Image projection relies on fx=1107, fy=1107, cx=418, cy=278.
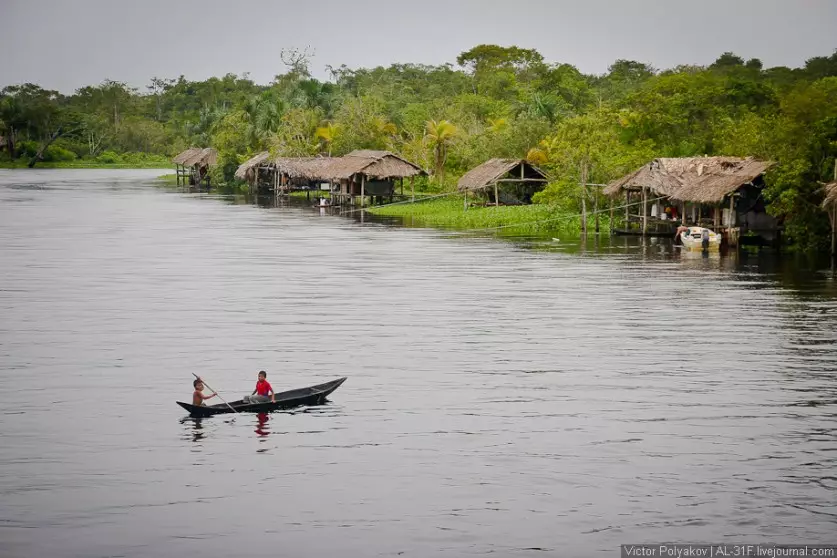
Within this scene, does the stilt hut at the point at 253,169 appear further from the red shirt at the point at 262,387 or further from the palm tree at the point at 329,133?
the red shirt at the point at 262,387

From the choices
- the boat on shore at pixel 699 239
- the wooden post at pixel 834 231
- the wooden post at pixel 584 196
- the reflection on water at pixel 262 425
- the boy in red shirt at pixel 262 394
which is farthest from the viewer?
the wooden post at pixel 584 196

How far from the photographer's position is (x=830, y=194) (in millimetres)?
38438

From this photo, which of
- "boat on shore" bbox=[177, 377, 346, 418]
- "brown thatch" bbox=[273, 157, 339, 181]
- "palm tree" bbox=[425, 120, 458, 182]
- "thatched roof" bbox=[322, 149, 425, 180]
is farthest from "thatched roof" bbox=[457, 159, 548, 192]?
"boat on shore" bbox=[177, 377, 346, 418]

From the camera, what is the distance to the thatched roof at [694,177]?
1757 inches

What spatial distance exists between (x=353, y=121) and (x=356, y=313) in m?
54.9

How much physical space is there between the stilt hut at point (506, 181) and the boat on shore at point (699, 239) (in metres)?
15.7

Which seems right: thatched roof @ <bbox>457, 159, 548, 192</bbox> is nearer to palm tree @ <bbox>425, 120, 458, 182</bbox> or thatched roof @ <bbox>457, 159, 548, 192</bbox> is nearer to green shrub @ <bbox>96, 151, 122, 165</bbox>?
palm tree @ <bbox>425, 120, 458, 182</bbox>

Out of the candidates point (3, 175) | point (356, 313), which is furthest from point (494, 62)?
point (356, 313)

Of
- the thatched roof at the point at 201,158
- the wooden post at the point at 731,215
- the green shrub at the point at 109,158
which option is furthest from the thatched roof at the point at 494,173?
the green shrub at the point at 109,158

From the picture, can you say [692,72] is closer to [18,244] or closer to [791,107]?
[791,107]

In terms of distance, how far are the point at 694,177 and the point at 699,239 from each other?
3.45m

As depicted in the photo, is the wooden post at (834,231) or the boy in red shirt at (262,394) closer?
the boy in red shirt at (262,394)

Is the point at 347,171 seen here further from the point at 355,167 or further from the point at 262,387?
the point at 262,387

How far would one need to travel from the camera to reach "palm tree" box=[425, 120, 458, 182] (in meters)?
71.1
